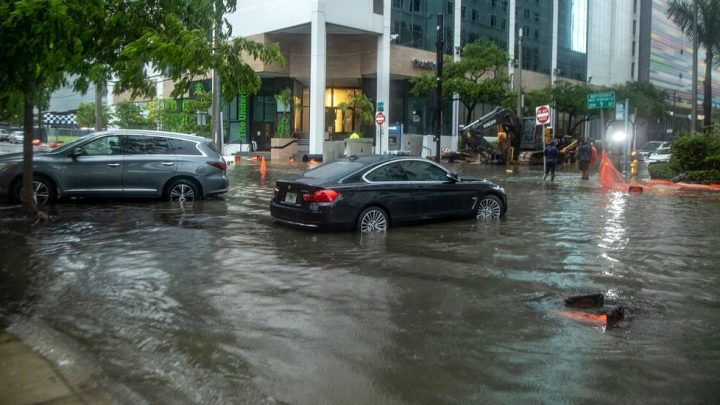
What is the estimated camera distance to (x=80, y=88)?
1084 cm

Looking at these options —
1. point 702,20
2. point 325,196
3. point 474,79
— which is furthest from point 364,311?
point 474,79

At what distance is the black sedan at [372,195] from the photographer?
11.0m

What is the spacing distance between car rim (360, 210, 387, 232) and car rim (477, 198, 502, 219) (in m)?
2.49

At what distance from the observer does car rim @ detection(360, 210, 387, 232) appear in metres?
11.4

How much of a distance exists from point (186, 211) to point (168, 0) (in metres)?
5.19

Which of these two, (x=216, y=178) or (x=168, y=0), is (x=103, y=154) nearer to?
(x=216, y=178)

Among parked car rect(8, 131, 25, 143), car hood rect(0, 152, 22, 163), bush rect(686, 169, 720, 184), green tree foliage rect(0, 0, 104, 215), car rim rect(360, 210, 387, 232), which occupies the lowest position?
car rim rect(360, 210, 387, 232)

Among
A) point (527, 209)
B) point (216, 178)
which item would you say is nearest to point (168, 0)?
point (216, 178)

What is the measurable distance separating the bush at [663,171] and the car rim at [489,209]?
14396 mm

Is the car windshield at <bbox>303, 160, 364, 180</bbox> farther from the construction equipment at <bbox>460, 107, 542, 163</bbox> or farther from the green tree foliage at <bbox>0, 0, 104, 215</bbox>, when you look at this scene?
the construction equipment at <bbox>460, 107, 542, 163</bbox>

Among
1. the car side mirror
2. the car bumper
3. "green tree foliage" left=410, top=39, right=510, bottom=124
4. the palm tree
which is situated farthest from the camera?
"green tree foliage" left=410, top=39, right=510, bottom=124

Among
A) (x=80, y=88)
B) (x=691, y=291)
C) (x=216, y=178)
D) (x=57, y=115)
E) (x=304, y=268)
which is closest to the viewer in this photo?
(x=691, y=291)

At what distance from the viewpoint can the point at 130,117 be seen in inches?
1766

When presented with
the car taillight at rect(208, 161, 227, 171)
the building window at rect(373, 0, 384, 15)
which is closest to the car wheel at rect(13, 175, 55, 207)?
the car taillight at rect(208, 161, 227, 171)
